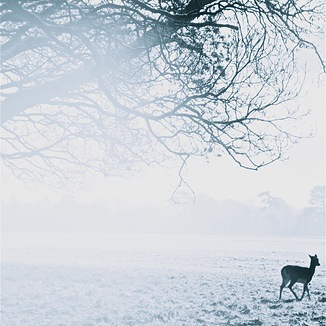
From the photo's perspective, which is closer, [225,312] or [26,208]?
[225,312]

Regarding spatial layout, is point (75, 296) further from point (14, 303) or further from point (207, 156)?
point (207, 156)

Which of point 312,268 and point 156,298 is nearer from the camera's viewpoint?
point 312,268

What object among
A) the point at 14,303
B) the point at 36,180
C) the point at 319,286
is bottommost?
the point at 14,303

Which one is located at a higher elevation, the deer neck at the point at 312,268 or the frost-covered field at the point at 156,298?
the deer neck at the point at 312,268

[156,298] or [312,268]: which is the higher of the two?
[312,268]

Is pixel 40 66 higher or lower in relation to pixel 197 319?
higher

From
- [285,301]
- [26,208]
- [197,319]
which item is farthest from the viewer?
[26,208]

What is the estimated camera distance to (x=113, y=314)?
30.3 feet

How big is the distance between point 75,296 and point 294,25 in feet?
32.3

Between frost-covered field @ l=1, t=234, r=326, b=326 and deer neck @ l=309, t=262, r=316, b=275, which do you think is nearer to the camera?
deer neck @ l=309, t=262, r=316, b=275

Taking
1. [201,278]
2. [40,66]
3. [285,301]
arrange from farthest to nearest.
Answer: [201,278], [285,301], [40,66]

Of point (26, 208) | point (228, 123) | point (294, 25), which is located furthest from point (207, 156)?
point (26, 208)

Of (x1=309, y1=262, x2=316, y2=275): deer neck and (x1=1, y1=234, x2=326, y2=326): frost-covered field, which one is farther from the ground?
(x1=309, y1=262, x2=316, y2=275): deer neck

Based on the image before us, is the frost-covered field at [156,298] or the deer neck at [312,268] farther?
the frost-covered field at [156,298]
